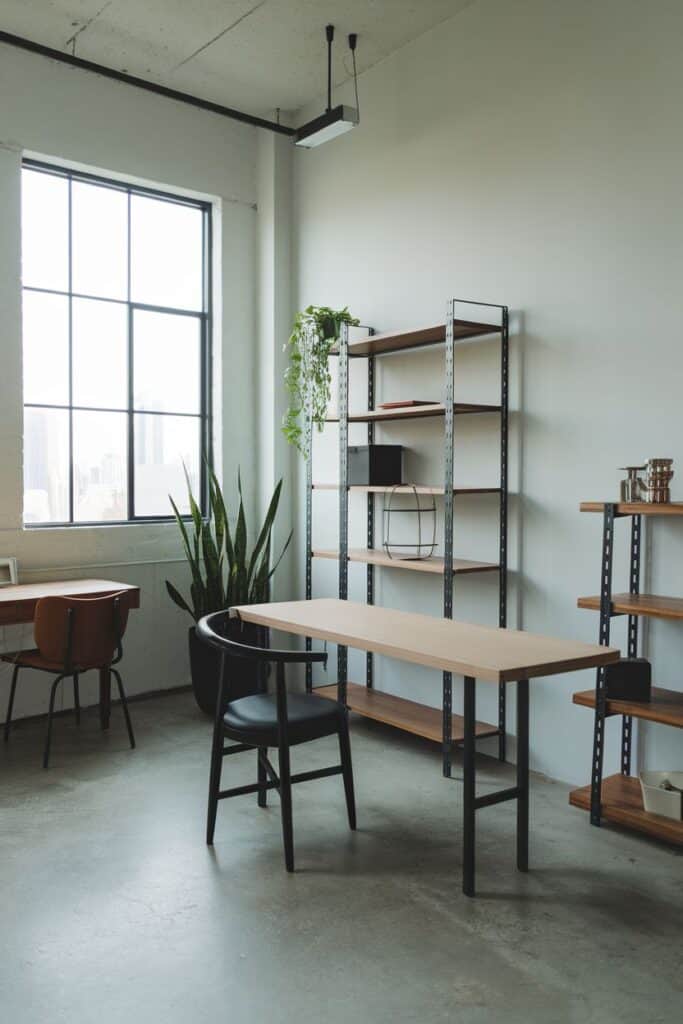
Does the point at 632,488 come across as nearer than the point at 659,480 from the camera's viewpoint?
No

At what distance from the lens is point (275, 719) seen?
3053mm

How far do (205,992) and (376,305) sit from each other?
12.1 feet

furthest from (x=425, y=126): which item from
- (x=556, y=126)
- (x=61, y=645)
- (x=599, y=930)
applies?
(x=599, y=930)

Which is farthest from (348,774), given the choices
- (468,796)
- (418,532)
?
(418,532)

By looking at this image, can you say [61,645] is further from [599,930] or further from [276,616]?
[599,930]

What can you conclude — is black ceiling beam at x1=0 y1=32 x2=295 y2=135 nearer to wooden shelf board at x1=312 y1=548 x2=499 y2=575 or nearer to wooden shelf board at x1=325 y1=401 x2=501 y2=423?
wooden shelf board at x1=325 y1=401 x2=501 y2=423

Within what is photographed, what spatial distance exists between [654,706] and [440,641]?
0.92 metres

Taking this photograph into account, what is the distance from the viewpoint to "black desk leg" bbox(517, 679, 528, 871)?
9.78ft

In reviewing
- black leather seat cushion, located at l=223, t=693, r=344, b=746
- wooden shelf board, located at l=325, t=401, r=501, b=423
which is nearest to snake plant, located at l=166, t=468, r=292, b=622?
wooden shelf board, located at l=325, t=401, r=501, b=423

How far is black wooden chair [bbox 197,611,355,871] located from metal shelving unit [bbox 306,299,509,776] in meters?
0.95

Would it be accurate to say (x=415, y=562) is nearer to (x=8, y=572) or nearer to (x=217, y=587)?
(x=217, y=587)

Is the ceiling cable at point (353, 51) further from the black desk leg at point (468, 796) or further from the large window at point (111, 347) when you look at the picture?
the black desk leg at point (468, 796)

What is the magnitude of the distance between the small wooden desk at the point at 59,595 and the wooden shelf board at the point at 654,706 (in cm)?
229

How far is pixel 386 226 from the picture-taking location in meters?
4.87
